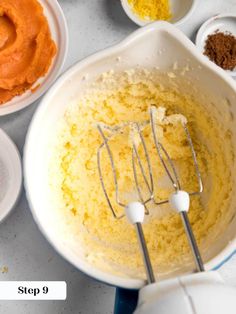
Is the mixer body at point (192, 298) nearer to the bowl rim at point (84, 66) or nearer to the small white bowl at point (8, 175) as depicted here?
the bowl rim at point (84, 66)

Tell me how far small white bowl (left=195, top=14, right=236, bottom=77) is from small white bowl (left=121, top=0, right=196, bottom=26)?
1.8 inches

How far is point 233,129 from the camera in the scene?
0.84 meters

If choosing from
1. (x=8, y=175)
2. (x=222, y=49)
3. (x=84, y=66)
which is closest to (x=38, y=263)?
(x=8, y=175)

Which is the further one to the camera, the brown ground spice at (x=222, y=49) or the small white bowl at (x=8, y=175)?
the brown ground spice at (x=222, y=49)

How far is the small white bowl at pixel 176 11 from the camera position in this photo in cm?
102

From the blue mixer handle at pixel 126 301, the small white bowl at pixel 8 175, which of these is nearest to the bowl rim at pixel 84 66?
Result: the blue mixer handle at pixel 126 301

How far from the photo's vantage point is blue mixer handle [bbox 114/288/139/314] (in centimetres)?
78

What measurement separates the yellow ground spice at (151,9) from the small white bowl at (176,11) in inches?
0.5

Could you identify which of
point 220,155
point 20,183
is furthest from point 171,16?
point 20,183

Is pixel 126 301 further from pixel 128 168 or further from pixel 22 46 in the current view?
pixel 22 46

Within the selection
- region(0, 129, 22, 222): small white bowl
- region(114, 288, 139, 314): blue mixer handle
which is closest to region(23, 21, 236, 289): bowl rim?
region(114, 288, 139, 314): blue mixer handle

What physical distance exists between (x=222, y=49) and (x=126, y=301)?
0.55 meters

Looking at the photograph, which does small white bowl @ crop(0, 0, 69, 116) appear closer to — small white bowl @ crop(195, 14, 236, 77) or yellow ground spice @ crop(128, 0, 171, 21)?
yellow ground spice @ crop(128, 0, 171, 21)

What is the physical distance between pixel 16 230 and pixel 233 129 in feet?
1.45
